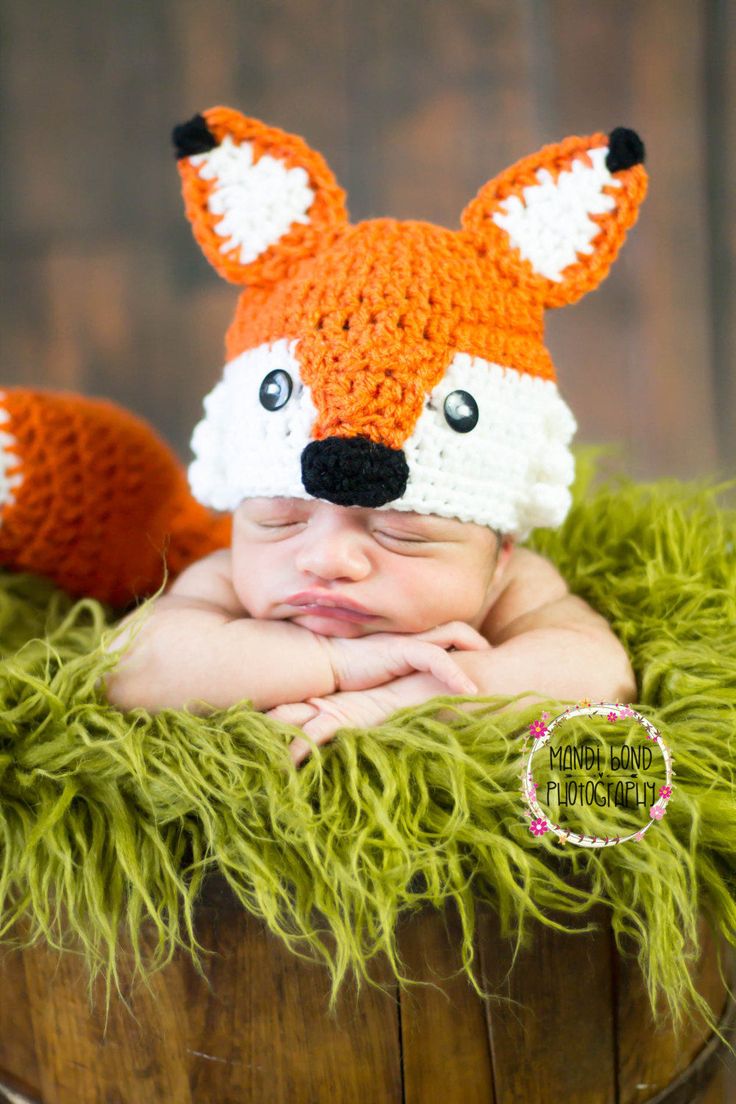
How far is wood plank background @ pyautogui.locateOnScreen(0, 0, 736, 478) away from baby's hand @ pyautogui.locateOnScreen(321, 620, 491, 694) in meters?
1.27

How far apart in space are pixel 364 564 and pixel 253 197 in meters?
0.38

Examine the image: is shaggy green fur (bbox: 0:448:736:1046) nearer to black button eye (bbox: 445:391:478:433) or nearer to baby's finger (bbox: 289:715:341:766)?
baby's finger (bbox: 289:715:341:766)

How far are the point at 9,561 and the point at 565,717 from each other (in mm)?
703

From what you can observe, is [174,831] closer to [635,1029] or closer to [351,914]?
[351,914]

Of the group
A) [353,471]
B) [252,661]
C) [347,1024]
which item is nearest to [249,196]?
[353,471]

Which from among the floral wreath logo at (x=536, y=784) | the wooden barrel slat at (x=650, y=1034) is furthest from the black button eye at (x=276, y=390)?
the wooden barrel slat at (x=650, y=1034)

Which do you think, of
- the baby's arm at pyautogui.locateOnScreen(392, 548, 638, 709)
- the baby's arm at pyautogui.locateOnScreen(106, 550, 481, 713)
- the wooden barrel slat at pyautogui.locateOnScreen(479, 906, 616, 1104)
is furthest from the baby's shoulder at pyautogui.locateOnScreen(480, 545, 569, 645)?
the wooden barrel slat at pyautogui.locateOnScreen(479, 906, 616, 1104)

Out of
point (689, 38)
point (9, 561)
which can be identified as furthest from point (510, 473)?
point (689, 38)

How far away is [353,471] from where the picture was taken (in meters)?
0.82

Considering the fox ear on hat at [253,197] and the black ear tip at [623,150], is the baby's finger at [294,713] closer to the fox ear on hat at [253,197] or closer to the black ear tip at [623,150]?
the fox ear on hat at [253,197]

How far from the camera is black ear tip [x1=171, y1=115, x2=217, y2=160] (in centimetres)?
97

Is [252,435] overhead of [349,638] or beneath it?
overhead

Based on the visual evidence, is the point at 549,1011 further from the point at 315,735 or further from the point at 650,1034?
the point at 315,735

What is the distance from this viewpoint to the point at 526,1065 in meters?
0.77
